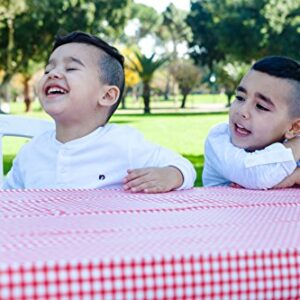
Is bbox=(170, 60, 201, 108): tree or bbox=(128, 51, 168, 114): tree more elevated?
bbox=(128, 51, 168, 114): tree

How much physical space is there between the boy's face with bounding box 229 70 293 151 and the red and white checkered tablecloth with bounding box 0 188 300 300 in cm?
80

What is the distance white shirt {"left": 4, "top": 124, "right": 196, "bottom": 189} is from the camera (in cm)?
202

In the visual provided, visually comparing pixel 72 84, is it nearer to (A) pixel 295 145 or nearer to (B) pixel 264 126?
(B) pixel 264 126

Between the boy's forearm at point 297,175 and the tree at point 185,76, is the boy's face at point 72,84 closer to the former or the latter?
the boy's forearm at point 297,175

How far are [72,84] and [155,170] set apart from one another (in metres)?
0.45

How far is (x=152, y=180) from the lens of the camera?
1.69 m

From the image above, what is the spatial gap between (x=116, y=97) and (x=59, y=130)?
0.22 metres

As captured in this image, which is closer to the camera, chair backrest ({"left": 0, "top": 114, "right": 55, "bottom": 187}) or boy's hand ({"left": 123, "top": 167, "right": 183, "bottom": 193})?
boy's hand ({"left": 123, "top": 167, "right": 183, "bottom": 193})

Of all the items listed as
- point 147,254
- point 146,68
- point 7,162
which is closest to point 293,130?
point 147,254

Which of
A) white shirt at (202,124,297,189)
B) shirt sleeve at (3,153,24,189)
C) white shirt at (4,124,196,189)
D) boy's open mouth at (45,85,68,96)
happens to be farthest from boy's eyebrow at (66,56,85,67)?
white shirt at (202,124,297,189)

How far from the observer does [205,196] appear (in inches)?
62.1

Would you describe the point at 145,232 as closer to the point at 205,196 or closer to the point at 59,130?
the point at 205,196

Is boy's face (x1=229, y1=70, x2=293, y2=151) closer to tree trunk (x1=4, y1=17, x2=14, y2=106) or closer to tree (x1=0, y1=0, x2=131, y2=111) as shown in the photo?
tree (x1=0, y1=0, x2=131, y2=111)

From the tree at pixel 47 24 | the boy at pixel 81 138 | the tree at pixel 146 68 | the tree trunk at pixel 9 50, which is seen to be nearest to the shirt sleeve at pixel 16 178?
the boy at pixel 81 138
